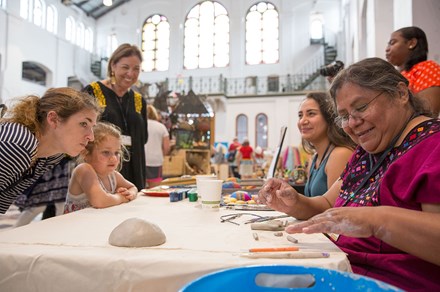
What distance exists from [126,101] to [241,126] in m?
13.6

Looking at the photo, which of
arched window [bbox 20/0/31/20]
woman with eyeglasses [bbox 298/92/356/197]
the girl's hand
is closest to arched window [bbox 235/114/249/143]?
arched window [bbox 20/0/31/20]

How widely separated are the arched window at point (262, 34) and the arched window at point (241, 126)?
3.18 meters

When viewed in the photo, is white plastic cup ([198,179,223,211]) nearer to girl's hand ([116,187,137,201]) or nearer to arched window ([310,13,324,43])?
girl's hand ([116,187,137,201])

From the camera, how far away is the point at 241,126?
644 inches

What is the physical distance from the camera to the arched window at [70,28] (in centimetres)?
1618

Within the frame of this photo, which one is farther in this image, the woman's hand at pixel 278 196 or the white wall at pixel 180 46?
the white wall at pixel 180 46

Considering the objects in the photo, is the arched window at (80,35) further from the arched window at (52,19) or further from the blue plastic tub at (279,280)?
the blue plastic tub at (279,280)

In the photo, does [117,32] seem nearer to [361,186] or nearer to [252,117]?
[252,117]

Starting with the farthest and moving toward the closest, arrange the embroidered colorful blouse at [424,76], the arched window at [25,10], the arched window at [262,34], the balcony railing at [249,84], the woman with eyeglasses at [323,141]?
the arched window at [262,34] → the balcony railing at [249,84] → the arched window at [25,10] → the embroidered colorful blouse at [424,76] → the woman with eyeglasses at [323,141]

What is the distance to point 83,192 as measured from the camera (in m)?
1.83

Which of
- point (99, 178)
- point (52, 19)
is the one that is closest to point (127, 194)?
point (99, 178)

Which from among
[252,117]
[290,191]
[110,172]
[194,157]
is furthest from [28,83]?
[290,191]

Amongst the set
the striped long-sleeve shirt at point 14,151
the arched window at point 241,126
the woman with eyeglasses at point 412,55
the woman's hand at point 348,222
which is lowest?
the woman's hand at point 348,222

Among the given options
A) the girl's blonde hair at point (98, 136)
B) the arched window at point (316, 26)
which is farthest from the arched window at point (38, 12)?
the girl's blonde hair at point (98, 136)
